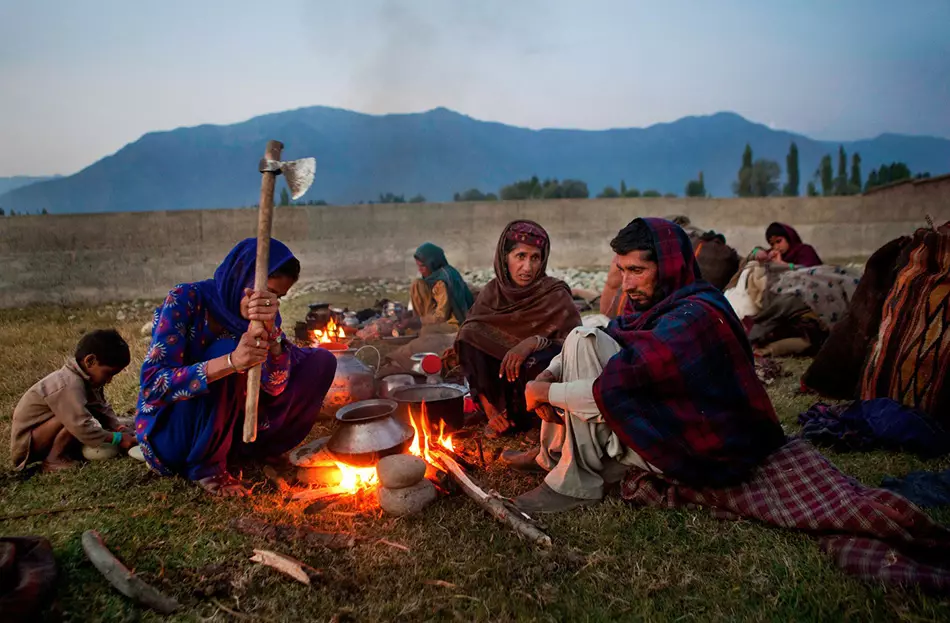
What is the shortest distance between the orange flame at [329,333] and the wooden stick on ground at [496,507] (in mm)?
2557

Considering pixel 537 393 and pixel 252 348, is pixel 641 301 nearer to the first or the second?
pixel 537 393

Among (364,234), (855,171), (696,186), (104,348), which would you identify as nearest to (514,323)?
(104,348)

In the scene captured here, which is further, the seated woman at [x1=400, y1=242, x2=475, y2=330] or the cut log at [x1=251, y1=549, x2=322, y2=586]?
the seated woman at [x1=400, y1=242, x2=475, y2=330]

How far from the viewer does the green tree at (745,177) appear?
34.4 meters

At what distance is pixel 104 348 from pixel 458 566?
Result: 8.00 ft

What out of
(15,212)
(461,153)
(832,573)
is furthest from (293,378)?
(461,153)

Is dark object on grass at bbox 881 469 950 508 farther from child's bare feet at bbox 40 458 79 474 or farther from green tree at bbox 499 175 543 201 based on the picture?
green tree at bbox 499 175 543 201

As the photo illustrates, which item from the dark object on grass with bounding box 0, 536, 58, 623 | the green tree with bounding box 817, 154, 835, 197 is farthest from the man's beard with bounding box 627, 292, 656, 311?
the green tree with bounding box 817, 154, 835, 197

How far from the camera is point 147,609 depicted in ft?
6.79

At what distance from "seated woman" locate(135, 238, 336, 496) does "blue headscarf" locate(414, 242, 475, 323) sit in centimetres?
343

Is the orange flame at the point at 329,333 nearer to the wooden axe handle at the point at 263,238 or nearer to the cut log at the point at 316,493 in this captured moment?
the cut log at the point at 316,493

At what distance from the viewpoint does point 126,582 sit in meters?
2.10

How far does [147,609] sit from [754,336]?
18.9ft

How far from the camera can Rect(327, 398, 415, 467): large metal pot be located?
120 inches
